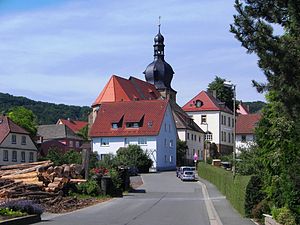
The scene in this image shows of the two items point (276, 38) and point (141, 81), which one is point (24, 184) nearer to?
point (276, 38)

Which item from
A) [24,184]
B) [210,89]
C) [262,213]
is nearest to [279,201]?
[262,213]

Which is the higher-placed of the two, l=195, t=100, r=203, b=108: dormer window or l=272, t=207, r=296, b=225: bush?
l=195, t=100, r=203, b=108: dormer window

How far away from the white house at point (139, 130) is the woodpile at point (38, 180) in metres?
44.8

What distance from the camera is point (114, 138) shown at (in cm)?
8675

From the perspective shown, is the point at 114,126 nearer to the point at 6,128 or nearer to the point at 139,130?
the point at 139,130

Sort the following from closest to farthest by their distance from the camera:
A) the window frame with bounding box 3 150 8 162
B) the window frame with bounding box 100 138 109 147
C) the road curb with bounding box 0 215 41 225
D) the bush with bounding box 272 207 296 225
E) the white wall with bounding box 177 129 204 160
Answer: the bush with bounding box 272 207 296 225
the road curb with bounding box 0 215 41 225
the window frame with bounding box 3 150 8 162
the window frame with bounding box 100 138 109 147
the white wall with bounding box 177 129 204 160

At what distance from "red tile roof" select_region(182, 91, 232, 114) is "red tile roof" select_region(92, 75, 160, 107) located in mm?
10296

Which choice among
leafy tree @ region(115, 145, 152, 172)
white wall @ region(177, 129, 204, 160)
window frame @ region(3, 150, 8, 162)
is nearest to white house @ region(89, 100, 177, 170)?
leafy tree @ region(115, 145, 152, 172)

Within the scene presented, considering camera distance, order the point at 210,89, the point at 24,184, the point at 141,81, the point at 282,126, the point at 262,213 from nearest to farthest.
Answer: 1. the point at 282,126
2. the point at 262,213
3. the point at 24,184
4. the point at 141,81
5. the point at 210,89

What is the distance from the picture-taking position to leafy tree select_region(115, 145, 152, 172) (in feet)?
246

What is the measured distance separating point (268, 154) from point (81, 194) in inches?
717

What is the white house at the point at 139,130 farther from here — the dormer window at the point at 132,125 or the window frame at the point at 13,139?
the window frame at the point at 13,139

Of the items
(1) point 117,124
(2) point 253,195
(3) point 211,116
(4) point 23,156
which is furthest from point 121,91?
(2) point 253,195

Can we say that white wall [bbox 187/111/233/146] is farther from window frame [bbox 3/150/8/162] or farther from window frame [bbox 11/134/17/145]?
window frame [bbox 3/150/8/162]
